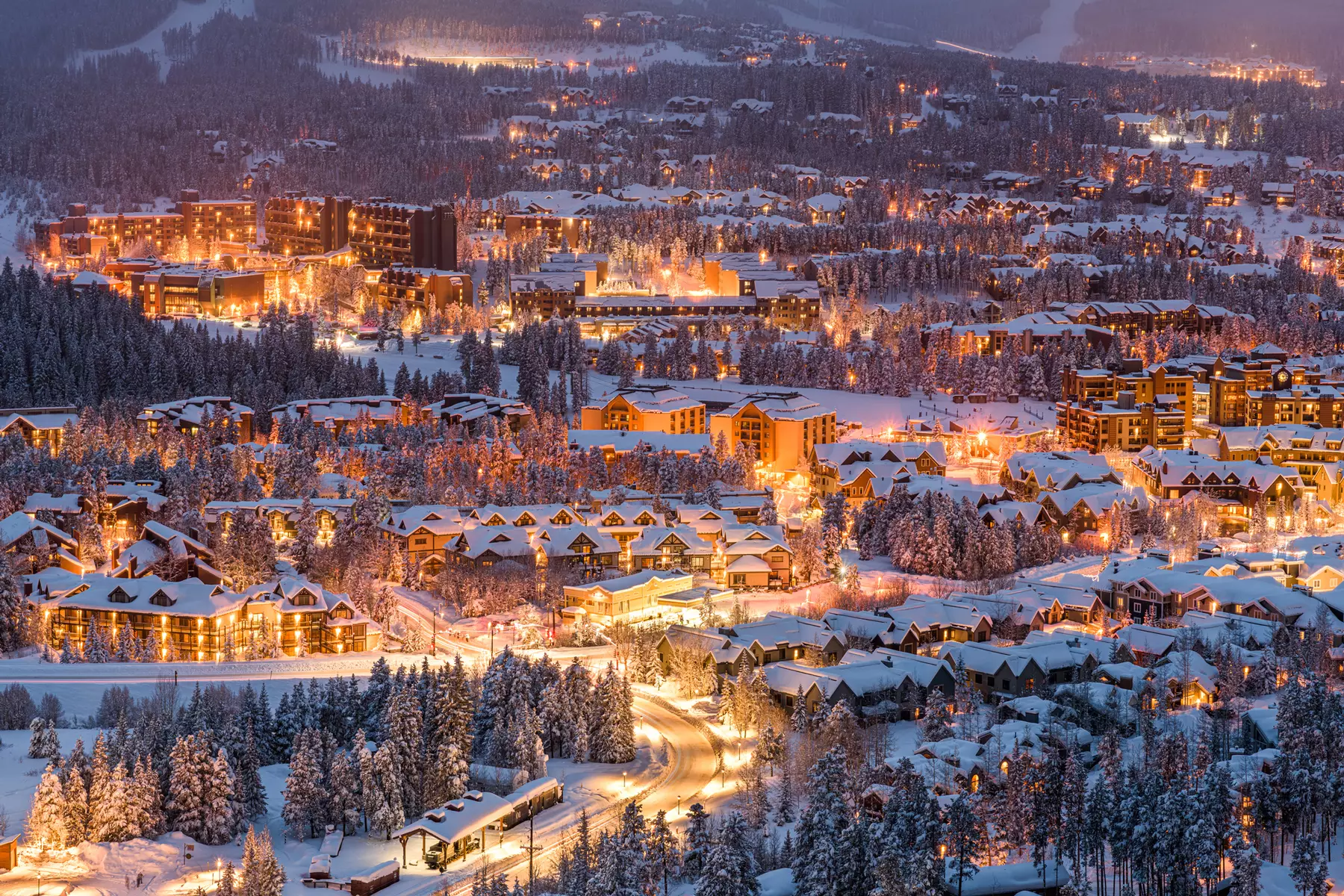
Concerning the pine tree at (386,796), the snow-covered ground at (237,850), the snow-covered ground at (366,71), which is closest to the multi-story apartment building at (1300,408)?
the snow-covered ground at (237,850)

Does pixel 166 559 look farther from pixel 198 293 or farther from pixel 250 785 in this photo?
pixel 198 293

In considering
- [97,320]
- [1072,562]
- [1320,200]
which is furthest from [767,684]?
[1320,200]

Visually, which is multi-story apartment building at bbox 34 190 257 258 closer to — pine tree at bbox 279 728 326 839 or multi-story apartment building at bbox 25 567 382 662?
multi-story apartment building at bbox 25 567 382 662

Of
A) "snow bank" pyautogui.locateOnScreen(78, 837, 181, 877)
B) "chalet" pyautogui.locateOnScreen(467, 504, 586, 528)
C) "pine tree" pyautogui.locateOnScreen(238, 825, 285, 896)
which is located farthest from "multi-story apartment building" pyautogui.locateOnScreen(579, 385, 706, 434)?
"pine tree" pyautogui.locateOnScreen(238, 825, 285, 896)

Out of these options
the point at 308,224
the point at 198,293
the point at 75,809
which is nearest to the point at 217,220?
the point at 308,224

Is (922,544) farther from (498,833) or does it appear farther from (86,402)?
(86,402)
